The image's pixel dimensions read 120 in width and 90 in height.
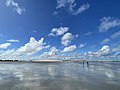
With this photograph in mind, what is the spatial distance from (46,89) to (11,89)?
3.41 meters

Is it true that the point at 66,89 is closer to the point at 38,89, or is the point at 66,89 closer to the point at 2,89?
the point at 38,89

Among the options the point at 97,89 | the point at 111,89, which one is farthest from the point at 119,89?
the point at 97,89

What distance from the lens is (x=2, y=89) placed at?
1705 cm

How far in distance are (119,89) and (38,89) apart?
26.9ft

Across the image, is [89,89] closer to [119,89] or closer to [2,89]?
[119,89]

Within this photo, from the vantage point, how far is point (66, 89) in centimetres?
1716

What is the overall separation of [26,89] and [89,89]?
6.20m

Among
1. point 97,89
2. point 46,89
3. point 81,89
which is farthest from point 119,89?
point 46,89

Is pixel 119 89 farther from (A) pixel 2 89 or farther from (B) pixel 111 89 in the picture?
(A) pixel 2 89

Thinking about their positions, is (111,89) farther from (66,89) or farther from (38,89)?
(38,89)

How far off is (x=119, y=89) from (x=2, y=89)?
38.4ft

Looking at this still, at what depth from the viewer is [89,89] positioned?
17391 millimetres

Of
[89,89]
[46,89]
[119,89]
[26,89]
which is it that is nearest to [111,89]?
[119,89]

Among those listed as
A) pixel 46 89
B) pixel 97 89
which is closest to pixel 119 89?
pixel 97 89
